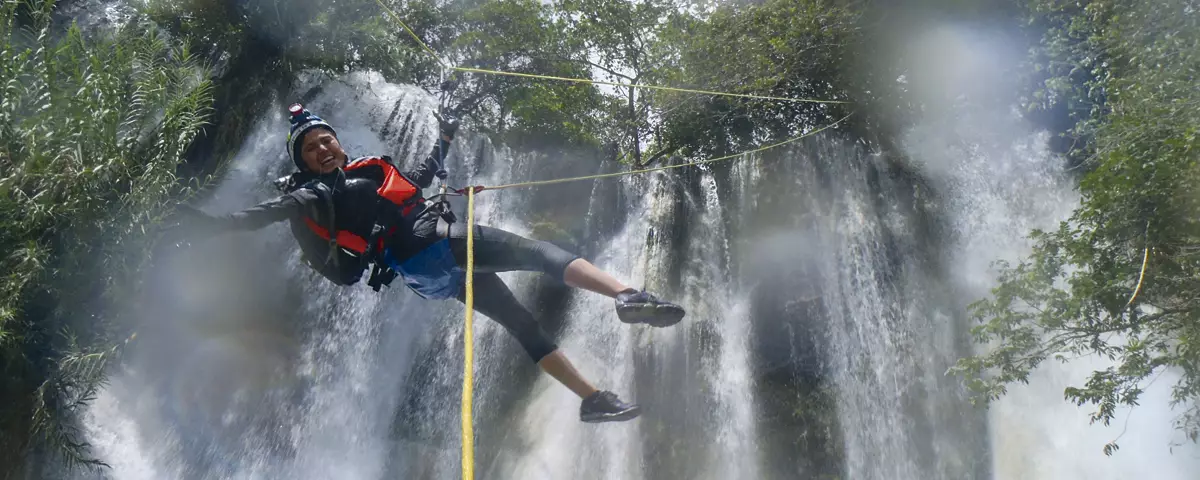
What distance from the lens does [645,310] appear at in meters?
3.45

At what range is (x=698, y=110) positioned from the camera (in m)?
9.04

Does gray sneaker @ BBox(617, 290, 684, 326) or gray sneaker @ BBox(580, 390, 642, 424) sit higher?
gray sneaker @ BBox(617, 290, 684, 326)

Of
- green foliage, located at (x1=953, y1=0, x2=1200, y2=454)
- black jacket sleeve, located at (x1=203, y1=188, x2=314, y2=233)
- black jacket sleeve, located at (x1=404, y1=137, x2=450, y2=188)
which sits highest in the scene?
green foliage, located at (x1=953, y1=0, x2=1200, y2=454)

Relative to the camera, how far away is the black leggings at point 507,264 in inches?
153

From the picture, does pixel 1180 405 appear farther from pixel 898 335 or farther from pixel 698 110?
pixel 698 110

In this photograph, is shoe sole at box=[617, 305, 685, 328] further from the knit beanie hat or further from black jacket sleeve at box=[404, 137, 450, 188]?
the knit beanie hat

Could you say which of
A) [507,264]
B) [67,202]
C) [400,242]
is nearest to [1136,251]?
[507,264]

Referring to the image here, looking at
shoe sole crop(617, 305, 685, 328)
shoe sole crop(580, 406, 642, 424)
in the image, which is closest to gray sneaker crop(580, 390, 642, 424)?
shoe sole crop(580, 406, 642, 424)

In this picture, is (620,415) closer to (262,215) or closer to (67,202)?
(262,215)

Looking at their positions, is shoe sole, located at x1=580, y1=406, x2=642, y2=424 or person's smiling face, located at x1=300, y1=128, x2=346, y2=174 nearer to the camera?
shoe sole, located at x1=580, y1=406, x2=642, y2=424

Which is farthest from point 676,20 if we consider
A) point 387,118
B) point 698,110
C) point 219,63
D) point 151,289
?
point 151,289

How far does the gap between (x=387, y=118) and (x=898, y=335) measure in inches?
269

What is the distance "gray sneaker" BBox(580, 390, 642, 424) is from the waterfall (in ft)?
10.7

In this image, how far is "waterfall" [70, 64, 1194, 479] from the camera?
6984mm
